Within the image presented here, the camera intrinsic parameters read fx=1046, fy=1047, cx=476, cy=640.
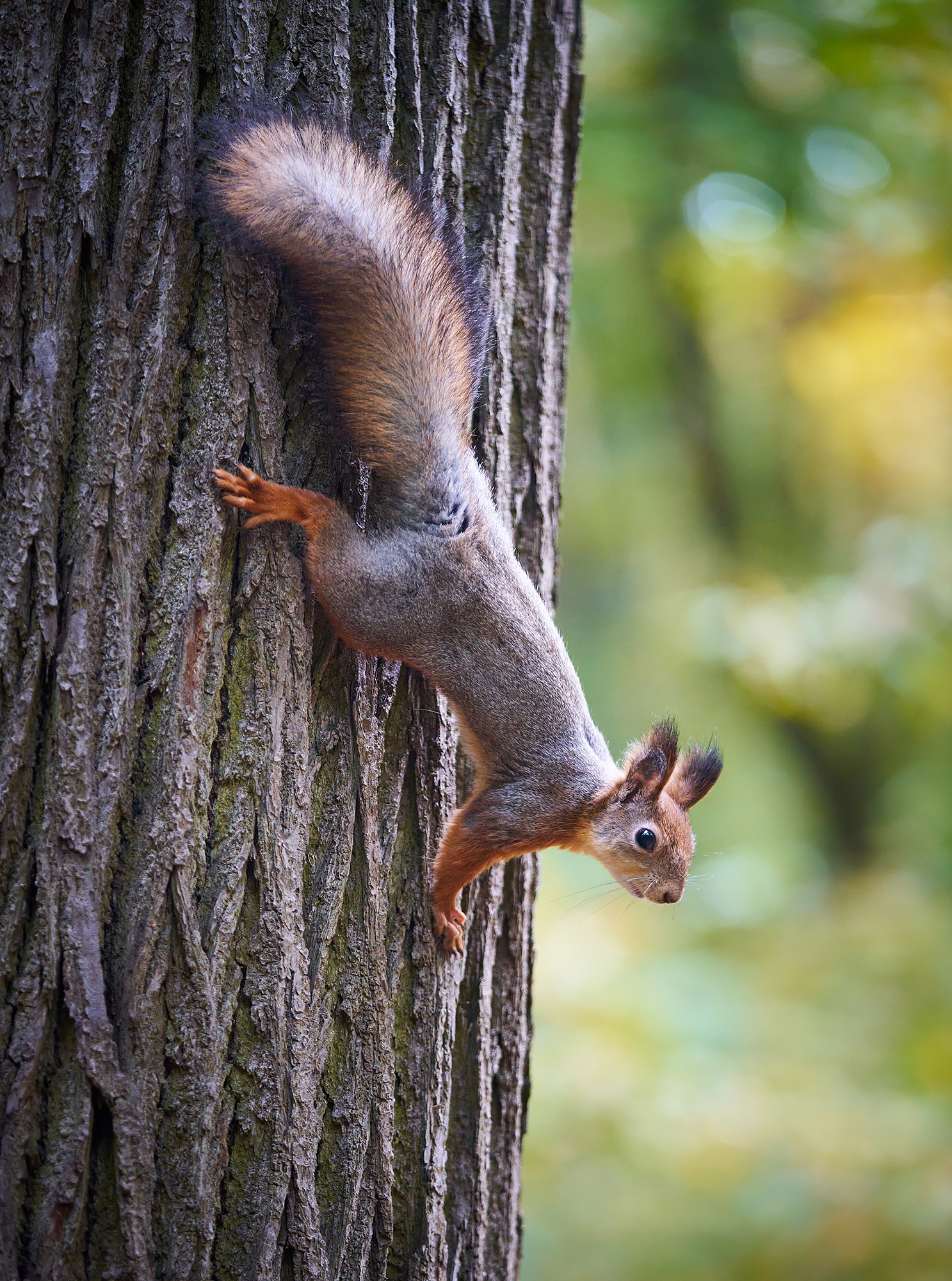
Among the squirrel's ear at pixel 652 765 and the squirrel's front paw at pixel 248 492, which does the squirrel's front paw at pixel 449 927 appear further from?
the squirrel's front paw at pixel 248 492

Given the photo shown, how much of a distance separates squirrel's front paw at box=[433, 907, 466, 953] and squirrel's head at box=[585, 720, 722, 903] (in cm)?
42

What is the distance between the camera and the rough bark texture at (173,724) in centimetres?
162

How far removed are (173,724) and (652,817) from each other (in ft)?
3.74

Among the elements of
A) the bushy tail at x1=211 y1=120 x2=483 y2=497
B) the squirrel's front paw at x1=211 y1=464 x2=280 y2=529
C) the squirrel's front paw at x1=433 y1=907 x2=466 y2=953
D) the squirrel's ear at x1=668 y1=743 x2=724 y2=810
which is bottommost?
the squirrel's front paw at x1=433 y1=907 x2=466 y2=953

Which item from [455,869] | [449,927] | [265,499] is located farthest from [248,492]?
[449,927]

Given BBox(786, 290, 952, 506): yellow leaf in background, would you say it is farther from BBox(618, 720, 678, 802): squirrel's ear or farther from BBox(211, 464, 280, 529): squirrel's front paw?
BBox(211, 464, 280, 529): squirrel's front paw

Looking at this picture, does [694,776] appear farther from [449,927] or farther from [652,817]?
[449,927]

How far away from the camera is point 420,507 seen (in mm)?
1950

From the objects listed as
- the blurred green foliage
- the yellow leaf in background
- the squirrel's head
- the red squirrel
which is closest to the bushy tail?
the red squirrel

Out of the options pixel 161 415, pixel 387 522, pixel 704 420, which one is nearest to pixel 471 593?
pixel 387 522

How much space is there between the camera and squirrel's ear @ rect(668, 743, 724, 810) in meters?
2.36

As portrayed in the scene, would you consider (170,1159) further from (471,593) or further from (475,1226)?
(471,593)

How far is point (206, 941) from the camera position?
169cm

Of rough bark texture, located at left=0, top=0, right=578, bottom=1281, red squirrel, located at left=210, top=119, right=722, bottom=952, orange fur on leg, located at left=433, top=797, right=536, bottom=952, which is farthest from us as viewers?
orange fur on leg, located at left=433, top=797, right=536, bottom=952
